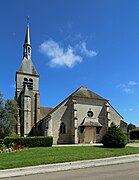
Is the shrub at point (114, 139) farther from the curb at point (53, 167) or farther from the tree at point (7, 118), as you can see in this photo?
the tree at point (7, 118)

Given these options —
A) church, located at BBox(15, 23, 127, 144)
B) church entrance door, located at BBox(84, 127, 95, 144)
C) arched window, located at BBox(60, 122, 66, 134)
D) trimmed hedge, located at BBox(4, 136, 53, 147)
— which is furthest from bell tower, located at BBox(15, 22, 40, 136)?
trimmed hedge, located at BBox(4, 136, 53, 147)

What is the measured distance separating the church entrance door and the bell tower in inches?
483

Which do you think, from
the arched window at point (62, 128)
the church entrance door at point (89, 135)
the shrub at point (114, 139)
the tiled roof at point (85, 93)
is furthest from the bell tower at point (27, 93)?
the shrub at point (114, 139)

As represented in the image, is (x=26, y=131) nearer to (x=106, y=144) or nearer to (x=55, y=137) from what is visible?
(x=55, y=137)

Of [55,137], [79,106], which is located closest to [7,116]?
[55,137]

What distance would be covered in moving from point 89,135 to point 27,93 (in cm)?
1595

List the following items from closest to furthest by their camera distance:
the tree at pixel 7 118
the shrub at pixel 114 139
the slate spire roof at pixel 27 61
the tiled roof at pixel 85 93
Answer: the shrub at pixel 114 139 < the tree at pixel 7 118 < the tiled roof at pixel 85 93 < the slate spire roof at pixel 27 61

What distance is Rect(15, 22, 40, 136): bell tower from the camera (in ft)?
125

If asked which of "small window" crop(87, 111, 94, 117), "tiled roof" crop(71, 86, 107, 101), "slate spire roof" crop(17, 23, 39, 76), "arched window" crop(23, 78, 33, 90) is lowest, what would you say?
"small window" crop(87, 111, 94, 117)

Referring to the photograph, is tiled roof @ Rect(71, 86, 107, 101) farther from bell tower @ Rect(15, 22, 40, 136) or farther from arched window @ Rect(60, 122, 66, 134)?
bell tower @ Rect(15, 22, 40, 136)

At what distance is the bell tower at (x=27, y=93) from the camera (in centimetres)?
3809

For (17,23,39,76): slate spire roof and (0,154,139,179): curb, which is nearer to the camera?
(0,154,139,179): curb

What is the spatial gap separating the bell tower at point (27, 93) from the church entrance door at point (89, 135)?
12.3m

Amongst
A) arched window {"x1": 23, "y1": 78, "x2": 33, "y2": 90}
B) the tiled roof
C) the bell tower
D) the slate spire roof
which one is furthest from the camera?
the slate spire roof
